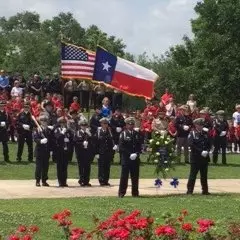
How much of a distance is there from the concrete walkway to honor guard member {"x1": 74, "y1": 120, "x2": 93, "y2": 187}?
0.28 meters

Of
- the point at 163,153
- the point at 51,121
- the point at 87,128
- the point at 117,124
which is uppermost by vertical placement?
the point at 117,124

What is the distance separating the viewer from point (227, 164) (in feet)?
77.9

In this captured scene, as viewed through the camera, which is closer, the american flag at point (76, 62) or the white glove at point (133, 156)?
the white glove at point (133, 156)

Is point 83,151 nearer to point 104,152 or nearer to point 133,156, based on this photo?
point 104,152

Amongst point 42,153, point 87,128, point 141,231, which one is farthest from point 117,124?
point 141,231

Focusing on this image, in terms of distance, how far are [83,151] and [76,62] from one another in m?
5.92

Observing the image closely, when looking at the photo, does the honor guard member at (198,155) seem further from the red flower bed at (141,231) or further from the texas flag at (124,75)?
the red flower bed at (141,231)

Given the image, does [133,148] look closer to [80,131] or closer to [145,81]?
[80,131]

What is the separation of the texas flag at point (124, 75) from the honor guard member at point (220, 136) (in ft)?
11.1

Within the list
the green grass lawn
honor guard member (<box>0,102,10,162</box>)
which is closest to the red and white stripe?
honor guard member (<box>0,102,10,162</box>)

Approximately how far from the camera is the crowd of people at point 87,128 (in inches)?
688

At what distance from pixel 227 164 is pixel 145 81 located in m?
4.46

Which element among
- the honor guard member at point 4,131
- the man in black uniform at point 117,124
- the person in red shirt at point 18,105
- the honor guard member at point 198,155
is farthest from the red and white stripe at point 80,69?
the honor guard member at point 198,155

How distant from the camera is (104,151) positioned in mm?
18312
